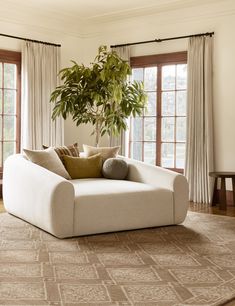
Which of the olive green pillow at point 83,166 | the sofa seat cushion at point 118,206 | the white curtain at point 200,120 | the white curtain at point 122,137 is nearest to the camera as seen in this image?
the sofa seat cushion at point 118,206

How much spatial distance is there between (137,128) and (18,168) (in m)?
3.03

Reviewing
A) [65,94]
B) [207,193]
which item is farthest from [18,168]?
[207,193]

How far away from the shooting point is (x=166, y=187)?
5441 millimetres

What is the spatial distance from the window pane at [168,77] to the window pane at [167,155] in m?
0.88

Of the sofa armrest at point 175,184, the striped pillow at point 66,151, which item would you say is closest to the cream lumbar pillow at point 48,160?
the striped pillow at point 66,151

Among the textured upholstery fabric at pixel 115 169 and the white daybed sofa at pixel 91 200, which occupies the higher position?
the textured upholstery fabric at pixel 115 169

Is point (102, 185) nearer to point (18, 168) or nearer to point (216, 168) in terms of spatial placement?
point (18, 168)

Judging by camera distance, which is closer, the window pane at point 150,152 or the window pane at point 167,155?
the window pane at point 167,155

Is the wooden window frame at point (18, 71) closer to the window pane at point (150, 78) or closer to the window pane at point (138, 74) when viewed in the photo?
the window pane at point (138, 74)

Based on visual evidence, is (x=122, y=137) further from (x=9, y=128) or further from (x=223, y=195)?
(x=223, y=195)

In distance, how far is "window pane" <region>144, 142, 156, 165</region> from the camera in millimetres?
7968

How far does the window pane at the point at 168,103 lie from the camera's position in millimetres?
7719

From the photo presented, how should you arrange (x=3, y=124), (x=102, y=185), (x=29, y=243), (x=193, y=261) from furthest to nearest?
(x=3, y=124)
(x=102, y=185)
(x=29, y=243)
(x=193, y=261)

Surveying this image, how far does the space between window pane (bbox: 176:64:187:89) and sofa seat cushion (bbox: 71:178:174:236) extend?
8.41 ft
